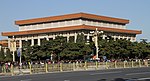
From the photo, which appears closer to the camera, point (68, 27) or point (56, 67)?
point (56, 67)

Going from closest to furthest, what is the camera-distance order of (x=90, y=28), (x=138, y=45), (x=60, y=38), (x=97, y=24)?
(x=60, y=38)
(x=138, y=45)
(x=90, y=28)
(x=97, y=24)

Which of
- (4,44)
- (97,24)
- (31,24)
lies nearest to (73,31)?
(97,24)

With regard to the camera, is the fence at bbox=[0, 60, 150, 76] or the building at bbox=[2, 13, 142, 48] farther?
the building at bbox=[2, 13, 142, 48]

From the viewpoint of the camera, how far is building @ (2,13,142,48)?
336ft

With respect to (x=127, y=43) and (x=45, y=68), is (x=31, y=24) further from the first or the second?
(x=45, y=68)

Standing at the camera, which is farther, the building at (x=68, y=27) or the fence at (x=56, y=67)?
the building at (x=68, y=27)

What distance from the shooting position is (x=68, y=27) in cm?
10225

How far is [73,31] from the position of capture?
10194 cm

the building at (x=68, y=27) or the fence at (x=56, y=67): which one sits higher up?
the building at (x=68, y=27)

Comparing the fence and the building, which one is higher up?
the building

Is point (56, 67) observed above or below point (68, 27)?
below

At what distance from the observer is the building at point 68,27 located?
336ft

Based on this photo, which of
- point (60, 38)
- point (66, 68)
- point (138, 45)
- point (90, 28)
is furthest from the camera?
point (90, 28)

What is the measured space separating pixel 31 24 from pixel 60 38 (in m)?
43.8
